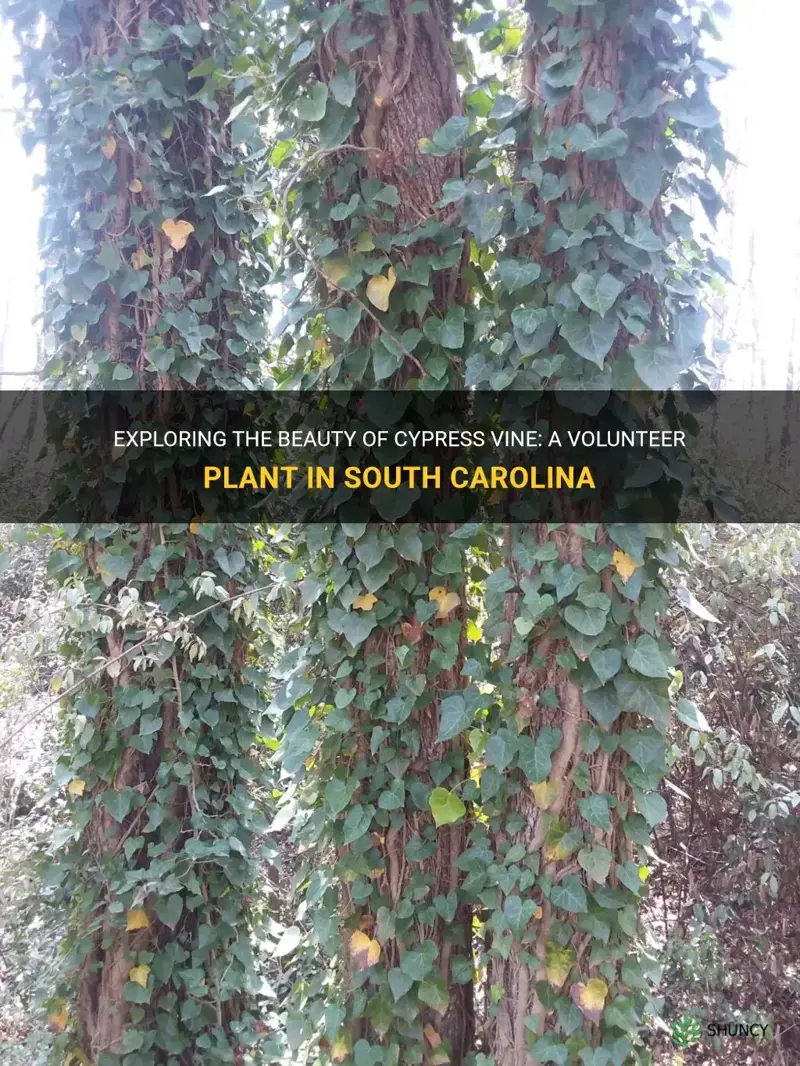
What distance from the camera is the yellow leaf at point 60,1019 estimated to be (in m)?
1.94

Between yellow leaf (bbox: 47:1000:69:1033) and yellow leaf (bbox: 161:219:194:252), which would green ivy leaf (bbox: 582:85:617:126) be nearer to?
yellow leaf (bbox: 161:219:194:252)

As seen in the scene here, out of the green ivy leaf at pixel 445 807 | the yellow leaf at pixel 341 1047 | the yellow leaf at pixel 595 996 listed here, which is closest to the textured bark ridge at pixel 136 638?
the yellow leaf at pixel 341 1047

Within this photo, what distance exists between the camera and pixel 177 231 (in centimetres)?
200

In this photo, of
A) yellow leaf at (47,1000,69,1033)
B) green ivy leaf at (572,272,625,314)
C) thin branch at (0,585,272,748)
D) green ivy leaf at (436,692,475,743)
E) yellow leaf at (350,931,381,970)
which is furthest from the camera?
yellow leaf at (47,1000,69,1033)

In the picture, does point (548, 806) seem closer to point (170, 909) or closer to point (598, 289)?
point (598, 289)

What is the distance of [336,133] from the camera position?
156cm

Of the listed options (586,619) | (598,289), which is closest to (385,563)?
(586,619)

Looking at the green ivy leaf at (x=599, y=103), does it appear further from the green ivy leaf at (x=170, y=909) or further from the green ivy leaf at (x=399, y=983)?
the green ivy leaf at (x=170, y=909)

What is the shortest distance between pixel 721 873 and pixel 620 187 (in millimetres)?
2102

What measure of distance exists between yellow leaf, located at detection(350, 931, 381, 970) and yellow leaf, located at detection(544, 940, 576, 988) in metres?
0.39

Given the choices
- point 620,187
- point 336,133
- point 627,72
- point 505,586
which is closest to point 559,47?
point 627,72

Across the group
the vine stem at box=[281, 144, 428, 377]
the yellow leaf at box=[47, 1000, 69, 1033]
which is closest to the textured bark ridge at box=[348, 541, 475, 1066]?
the vine stem at box=[281, 144, 428, 377]

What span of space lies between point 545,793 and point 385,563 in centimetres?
56

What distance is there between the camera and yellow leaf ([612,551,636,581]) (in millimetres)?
1314
